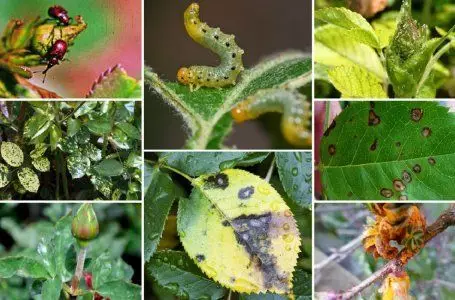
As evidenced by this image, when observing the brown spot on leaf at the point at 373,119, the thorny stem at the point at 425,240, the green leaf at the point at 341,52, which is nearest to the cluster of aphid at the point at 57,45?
the green leaf at the point at 341,52

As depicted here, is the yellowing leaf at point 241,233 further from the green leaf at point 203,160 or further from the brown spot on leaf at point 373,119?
the brown spot on leaf at point 373,119

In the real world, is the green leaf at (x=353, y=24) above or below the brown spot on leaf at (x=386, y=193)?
above

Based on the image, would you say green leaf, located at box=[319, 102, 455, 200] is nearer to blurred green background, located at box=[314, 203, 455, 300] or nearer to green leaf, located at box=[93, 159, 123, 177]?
blurred green background, located at box=[314, 203, 455, 300]

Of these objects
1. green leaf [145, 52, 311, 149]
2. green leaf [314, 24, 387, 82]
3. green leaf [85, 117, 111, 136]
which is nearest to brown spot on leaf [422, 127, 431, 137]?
green leaf [314, 24, 387, 82]

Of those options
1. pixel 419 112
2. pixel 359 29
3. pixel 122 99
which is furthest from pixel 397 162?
pixel 122 99

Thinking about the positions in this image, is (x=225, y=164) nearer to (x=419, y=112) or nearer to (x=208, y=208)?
(x=208, y=208)

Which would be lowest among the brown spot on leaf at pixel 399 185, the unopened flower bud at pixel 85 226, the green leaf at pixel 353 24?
the unopened flower bud at pixel 85 226
